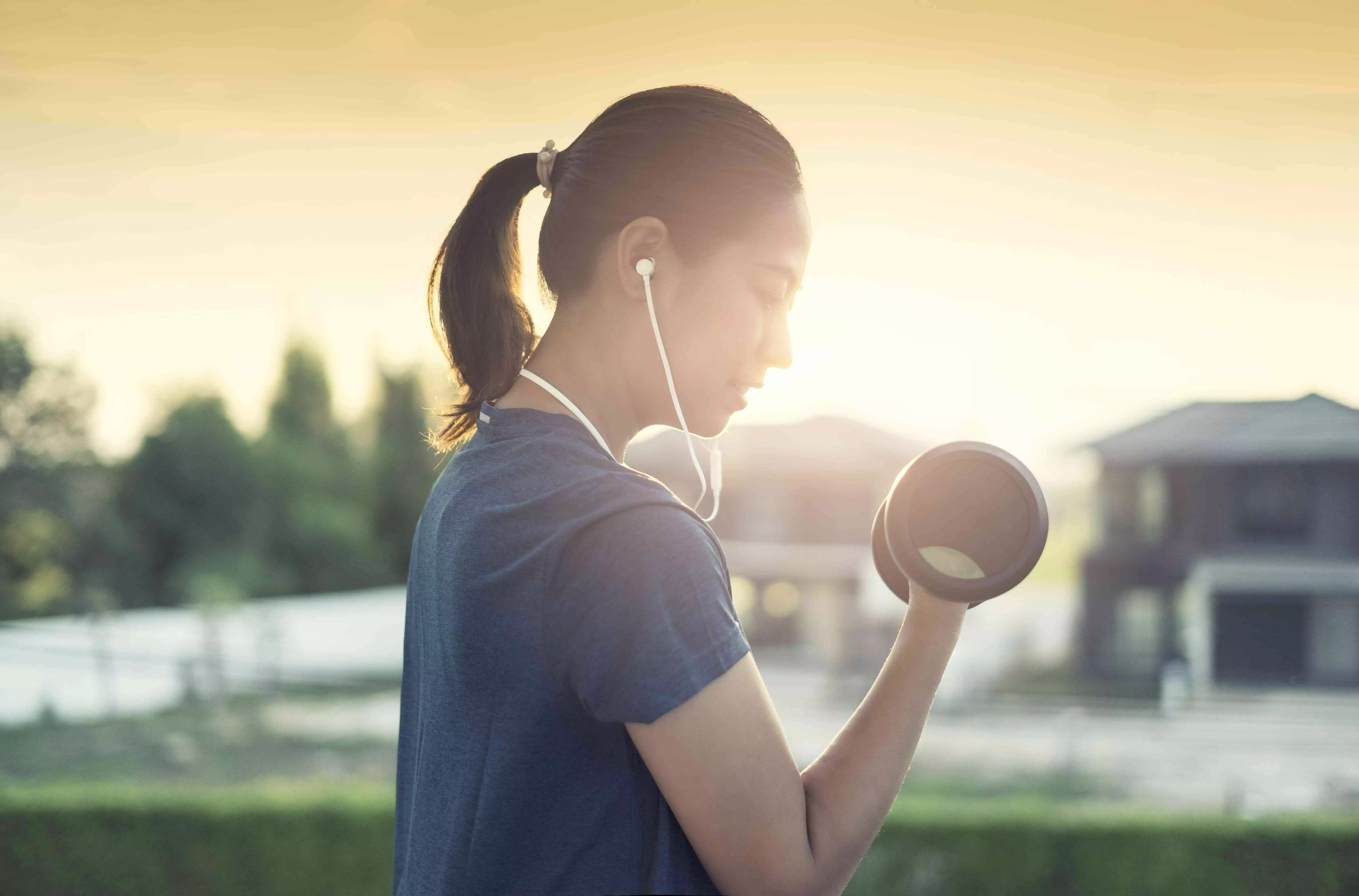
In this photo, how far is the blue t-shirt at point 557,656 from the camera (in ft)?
1.36

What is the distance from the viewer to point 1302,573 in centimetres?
761

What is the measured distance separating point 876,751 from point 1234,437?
7.63 meters

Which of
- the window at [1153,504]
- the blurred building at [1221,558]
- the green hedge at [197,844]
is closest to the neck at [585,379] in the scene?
the green hedge at [197,844]

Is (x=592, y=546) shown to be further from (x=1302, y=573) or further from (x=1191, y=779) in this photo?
(x=1302, y=573)

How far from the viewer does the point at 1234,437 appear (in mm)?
6980

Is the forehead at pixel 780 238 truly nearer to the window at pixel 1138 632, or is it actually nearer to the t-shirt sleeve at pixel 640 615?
the t-shirt sleeve at pixel 640 615

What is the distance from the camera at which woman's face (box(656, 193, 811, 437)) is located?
0.53 metres

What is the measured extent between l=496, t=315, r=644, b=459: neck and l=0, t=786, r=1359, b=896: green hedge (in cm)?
271

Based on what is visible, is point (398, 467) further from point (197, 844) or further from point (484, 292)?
point (484, 292)

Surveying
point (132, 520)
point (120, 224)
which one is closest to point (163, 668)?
point (132, 520)

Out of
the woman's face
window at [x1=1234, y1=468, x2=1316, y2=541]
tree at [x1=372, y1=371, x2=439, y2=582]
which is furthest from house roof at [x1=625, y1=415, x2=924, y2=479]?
the woman's face

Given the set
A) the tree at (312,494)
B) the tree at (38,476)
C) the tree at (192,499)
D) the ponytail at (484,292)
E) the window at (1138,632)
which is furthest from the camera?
the tree at (312,494)

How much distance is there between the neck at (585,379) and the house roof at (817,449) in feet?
29.1

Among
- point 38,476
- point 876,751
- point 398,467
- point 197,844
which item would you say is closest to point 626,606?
point 876,751
